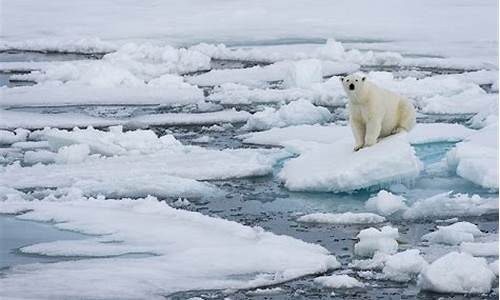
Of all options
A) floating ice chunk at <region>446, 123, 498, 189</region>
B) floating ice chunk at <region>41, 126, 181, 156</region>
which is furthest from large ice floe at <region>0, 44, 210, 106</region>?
floating ice chunk at <region>446, 123, 498, 189</region>

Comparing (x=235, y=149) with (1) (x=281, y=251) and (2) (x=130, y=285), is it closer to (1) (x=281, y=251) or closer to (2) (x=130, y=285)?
(1) (x=281, y=251)

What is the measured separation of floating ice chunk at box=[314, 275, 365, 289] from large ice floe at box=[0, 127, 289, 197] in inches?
85.3

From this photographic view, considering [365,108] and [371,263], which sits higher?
[365,108]

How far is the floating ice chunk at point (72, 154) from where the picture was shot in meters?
8.35

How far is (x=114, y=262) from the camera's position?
5680 mm

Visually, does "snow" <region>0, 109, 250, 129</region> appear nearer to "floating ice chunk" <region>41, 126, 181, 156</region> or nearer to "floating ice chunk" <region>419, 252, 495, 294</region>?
"floating ice chunk" <region>41, 126, 181, 156</region>

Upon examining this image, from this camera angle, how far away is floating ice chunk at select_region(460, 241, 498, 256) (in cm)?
573

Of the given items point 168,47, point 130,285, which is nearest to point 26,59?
point 168,47

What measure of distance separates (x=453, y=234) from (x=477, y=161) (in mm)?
1349

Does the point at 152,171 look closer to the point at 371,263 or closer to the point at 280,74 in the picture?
the point at 371,263

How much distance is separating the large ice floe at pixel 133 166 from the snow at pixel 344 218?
1.05m

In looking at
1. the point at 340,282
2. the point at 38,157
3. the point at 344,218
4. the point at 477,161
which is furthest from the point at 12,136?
the point at 340,282

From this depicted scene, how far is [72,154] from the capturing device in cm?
836

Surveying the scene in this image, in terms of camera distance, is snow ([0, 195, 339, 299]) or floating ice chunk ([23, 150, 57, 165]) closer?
snow ([0, 195, 339, 299])
